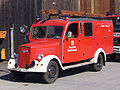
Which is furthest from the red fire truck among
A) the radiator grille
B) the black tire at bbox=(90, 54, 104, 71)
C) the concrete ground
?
the radiator grille

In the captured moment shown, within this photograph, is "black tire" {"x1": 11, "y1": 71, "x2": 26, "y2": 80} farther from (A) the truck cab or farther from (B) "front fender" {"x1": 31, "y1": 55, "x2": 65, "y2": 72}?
(A) the truck cab

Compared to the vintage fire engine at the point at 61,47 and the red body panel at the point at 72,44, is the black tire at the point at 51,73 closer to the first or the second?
→ the vintage fire engine at the point at 61,47

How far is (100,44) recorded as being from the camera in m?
11.6

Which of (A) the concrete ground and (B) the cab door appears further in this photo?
(B) the cab door

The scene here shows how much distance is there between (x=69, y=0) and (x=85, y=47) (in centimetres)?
613

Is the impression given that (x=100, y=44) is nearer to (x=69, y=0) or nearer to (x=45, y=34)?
(x=45, y=34)

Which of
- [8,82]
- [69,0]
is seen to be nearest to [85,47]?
[8,82]

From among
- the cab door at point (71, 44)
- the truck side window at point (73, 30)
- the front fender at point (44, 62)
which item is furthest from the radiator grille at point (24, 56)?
the truck side window at point (73, 30)

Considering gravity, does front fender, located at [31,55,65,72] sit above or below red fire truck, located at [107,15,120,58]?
below

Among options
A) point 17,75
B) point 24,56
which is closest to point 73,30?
point 24,56

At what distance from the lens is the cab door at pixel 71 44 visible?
9.61 meters

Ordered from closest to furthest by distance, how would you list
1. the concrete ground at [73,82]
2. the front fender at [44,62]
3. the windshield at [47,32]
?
the concrete ground at [73,82]
the front fender at [44,62]
the windshield at [47,32]

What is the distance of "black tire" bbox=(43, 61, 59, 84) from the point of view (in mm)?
8625

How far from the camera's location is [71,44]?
9859 millimetres
